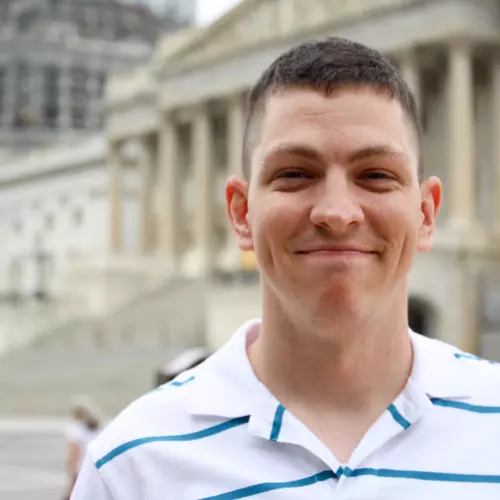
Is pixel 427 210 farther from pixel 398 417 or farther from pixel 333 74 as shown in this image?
pixel 398 417

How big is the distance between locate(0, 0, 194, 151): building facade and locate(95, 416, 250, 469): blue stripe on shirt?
125482mm

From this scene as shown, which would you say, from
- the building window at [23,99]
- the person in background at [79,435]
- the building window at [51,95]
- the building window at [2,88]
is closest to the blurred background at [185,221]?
the person in background at [79,435]

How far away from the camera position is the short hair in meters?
3.12

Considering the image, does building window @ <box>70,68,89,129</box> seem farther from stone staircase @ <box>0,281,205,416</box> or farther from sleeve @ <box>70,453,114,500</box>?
sleeve @ <box>70,453,114,500</box>

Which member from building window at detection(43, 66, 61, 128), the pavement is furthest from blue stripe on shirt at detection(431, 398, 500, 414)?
building window at detection(43, 66, 61, 128)

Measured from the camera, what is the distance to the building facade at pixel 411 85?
42.2 m

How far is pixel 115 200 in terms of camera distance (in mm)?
70625

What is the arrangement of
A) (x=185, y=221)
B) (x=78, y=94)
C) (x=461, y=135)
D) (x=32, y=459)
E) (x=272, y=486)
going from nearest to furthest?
(x=272, y=486)
(x=32, y=459)
(x=461, y=135)
(x=185, y=221)
(x=78, y=94)

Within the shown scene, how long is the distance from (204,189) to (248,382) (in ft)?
183

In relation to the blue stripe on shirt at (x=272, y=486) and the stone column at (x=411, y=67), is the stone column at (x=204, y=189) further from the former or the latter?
the blue stripe on shirt at (x=272, y=486)

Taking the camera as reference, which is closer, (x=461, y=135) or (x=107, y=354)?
(x=107, y=354)

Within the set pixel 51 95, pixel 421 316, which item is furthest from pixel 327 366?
pixel 51 95

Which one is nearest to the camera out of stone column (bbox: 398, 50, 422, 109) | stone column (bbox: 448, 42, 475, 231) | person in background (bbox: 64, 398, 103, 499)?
person in background (bbox: 64, 398, 103, 499)

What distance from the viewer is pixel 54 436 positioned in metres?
30.9
